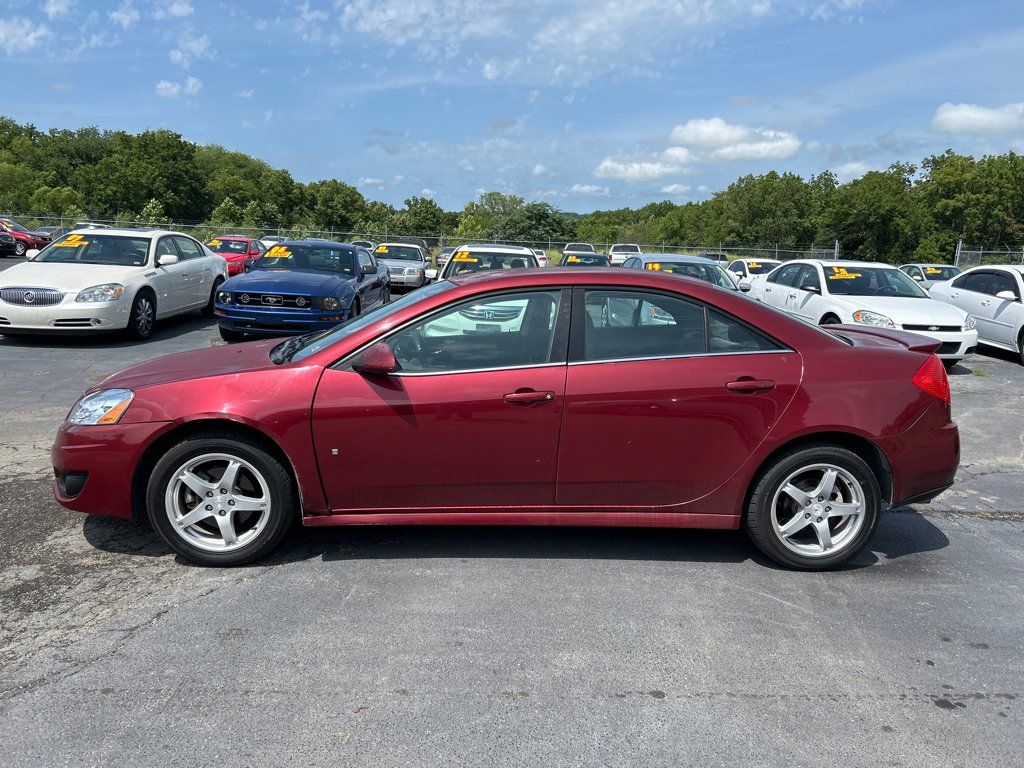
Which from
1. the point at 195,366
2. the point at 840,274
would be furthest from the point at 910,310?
the point at 195,366

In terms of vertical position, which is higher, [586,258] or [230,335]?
[586,258]

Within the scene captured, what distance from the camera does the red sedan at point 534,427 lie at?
3.86 meters

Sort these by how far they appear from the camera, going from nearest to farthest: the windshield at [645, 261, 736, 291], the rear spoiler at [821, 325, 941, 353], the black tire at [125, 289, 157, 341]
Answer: the rear spoiler at [821, 325, 941, 353], the black tire at [125, 289, 157, 341], the windshield at [645, 261, 736, 291]

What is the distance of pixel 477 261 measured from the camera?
12.6 meters

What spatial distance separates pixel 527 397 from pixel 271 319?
291 inches

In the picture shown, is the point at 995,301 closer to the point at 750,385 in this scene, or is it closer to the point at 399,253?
the point at 750,385

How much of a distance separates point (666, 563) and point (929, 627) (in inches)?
49.7

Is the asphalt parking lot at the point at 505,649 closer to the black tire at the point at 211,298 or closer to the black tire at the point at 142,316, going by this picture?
the black tire at the point at 142,316

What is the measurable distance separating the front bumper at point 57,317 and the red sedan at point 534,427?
686cm

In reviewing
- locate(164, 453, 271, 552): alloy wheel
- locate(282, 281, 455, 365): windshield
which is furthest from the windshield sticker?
locate(164, 453, 271, 552): alloy wheel

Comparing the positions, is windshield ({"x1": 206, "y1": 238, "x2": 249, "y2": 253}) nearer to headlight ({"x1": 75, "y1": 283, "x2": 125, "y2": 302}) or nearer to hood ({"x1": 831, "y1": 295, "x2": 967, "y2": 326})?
headlight ({"x1": 75, "y1": 283, "x2": 125, "y2": 302})

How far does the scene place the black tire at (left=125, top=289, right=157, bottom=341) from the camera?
10.8m

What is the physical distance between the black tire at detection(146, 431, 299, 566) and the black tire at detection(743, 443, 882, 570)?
7.94 ft

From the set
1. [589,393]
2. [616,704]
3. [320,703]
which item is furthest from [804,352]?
[320,703]
